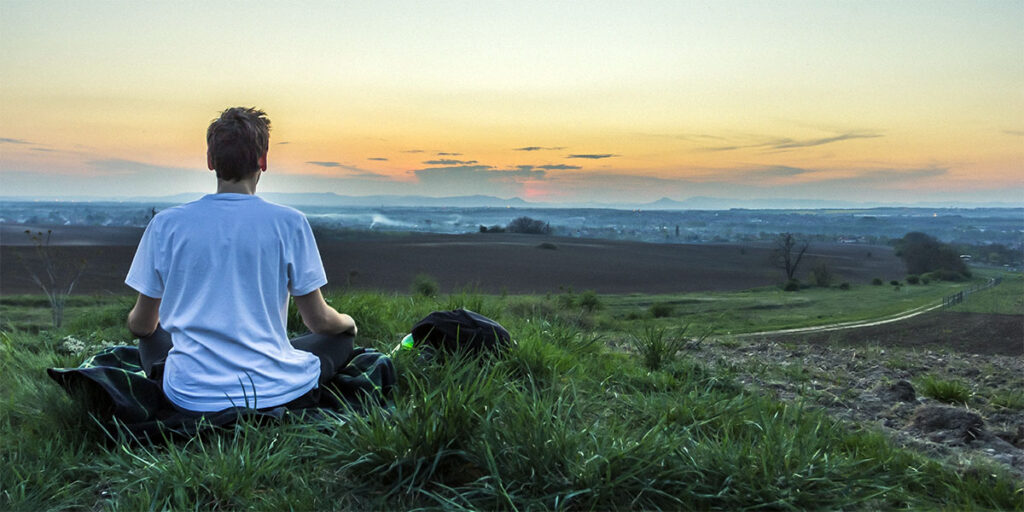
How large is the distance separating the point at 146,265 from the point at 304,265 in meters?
0.58

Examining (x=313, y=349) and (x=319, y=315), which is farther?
(x=313, y=349)

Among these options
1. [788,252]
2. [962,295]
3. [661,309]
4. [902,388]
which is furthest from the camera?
[788,252]

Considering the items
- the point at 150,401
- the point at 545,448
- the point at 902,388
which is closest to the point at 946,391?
the point at 902,388

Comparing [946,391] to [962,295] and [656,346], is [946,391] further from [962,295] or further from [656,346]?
[962,295]

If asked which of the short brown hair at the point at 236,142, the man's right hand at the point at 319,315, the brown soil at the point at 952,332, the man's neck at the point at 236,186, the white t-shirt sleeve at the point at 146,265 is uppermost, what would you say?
the short brown hair at the point at 236,142

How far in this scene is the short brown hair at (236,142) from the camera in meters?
2.48

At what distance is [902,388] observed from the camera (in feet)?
14.1

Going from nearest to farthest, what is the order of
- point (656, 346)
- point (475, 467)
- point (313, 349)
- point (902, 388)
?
point (475, 467) → point (313, 349) → point (902, 388) → point (656, 346)

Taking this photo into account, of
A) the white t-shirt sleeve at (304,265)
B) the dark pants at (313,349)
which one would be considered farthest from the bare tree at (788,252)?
the white t-shirt sleeve at (304,265)

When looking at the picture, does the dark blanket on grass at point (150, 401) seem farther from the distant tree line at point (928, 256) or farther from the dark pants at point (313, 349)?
the distant tree line at point (928, 256)

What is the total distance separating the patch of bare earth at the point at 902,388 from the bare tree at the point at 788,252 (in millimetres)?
23508

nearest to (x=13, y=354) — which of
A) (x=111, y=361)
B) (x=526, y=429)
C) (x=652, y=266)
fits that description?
(x=111, y=361)

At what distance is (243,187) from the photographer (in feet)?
8.42

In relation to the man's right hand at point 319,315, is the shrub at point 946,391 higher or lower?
lower
